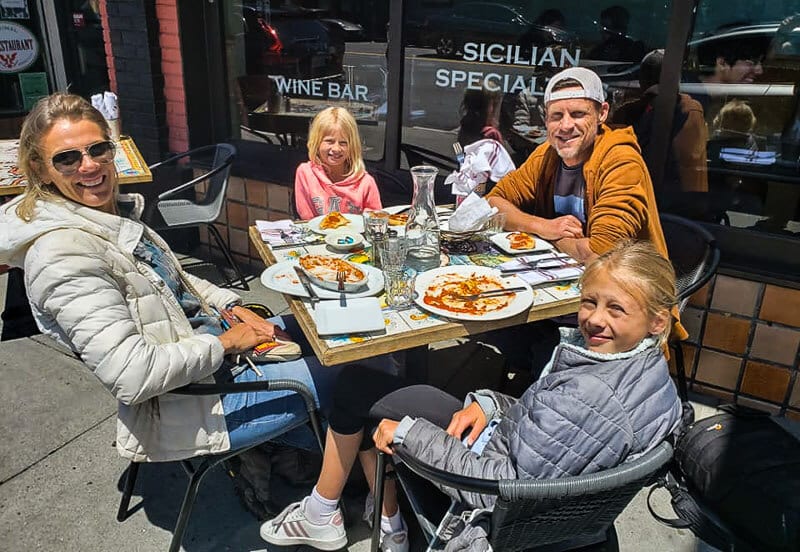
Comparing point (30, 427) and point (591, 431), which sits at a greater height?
point (591, 431)

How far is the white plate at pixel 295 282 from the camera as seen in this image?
213 centimetres

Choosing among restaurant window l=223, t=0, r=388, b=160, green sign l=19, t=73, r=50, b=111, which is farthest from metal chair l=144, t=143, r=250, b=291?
green sign l=19, t=73, r=50, b=111

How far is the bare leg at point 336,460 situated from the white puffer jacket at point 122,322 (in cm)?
34

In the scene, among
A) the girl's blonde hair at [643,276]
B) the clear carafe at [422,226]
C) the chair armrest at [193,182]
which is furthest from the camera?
the chair armrest at [193,182]

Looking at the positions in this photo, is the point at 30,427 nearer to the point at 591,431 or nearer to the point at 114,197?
the point at 114,197

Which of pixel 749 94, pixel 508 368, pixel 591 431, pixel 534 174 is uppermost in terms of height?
pixel 749 94

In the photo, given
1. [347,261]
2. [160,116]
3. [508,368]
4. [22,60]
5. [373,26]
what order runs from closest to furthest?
[347,261] → [508,368] → [373,26] → [160,116] → [22,60]

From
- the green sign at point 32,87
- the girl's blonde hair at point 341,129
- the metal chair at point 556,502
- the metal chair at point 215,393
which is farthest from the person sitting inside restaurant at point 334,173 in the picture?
the green sign at point 32,87

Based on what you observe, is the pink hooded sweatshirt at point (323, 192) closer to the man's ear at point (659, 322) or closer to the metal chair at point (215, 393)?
the metal chair at point (215, 393)

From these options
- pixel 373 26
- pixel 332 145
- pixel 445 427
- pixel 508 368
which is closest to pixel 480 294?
pixel 445 427

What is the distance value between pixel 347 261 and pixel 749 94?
82.7 inches

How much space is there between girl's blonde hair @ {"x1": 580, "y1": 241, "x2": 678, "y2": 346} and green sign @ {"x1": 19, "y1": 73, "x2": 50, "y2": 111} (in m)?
6.27

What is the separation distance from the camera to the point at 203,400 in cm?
200

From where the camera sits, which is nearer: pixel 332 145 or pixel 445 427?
pixel 445 427
